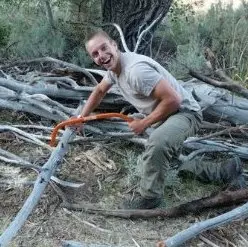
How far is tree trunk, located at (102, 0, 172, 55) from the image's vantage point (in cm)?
598

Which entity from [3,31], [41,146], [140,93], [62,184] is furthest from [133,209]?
[3,31]

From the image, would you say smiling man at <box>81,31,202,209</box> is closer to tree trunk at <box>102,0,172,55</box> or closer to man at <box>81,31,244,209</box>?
man at <box>81,31,244,209</box>

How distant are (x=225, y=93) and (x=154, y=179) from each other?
1.51m

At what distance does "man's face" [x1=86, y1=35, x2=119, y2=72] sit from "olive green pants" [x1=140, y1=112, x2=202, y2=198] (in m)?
0.56

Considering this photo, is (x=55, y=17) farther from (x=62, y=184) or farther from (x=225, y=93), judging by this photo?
(x=62, y=184)

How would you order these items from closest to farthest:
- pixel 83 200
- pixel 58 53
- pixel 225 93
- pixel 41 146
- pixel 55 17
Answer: pixel 83 200 < pixel 41 146 < pixel 225 93 < pixel 58 53 < pixel 55 17

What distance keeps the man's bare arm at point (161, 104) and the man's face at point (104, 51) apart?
1.12 feet

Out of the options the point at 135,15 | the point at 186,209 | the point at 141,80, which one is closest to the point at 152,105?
the point at 141,80

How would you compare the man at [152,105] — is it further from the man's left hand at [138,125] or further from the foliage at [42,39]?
the foliage at [42,39]

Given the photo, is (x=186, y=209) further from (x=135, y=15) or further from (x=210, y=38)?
(x=210, y=38)

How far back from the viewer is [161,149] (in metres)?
3.44

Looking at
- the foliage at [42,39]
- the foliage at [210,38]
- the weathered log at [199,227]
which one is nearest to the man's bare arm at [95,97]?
the weathered log at [199,227]

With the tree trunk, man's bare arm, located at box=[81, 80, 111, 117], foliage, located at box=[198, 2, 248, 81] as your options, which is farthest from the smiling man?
the tree trunk

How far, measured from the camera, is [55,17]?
7871 mm
